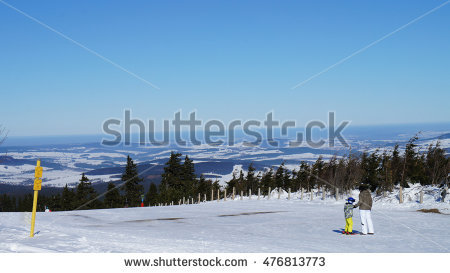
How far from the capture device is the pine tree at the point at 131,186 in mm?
87688

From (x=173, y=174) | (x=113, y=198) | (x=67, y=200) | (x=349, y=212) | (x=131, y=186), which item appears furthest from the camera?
(x=67, y=200)

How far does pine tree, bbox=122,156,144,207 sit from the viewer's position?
8769 cm

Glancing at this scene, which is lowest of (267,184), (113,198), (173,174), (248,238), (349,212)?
(113,198)

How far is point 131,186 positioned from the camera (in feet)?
292

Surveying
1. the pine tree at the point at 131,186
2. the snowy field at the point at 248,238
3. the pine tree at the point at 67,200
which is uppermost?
the snowy field at the point at 248,238

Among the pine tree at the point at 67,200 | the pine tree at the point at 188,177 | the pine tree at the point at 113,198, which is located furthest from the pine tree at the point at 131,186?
the pine tree at the point at 67,200

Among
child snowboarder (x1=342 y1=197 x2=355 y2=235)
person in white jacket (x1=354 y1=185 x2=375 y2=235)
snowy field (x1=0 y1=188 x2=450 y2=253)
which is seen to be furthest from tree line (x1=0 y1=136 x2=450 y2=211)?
snowy field (x1=0 y1=188 x2=450 y2=253)

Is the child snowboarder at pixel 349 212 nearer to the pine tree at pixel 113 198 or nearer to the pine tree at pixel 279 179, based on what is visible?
the pine tree at pixel 279 179

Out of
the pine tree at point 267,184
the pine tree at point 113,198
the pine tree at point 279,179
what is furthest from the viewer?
the pine tree at point 113,198

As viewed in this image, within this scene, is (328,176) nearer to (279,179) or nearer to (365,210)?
(279,179)

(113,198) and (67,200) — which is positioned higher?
(113,198)

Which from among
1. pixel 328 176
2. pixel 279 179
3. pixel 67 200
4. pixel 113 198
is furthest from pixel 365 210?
pixel 67 200
